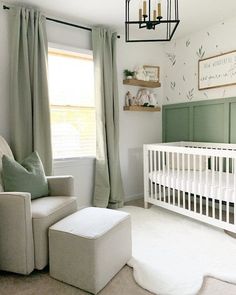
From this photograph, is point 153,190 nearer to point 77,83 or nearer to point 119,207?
point 119,207

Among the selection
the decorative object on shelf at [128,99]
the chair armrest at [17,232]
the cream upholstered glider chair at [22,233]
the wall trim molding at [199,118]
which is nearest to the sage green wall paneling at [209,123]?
the wall trim molding at [199,118]

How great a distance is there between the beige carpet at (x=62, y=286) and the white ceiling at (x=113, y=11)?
2.44 metres

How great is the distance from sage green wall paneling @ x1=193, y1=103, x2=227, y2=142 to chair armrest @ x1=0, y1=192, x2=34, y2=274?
2.41 metres

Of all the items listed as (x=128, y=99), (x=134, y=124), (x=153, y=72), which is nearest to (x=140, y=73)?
(x=153, y=72)

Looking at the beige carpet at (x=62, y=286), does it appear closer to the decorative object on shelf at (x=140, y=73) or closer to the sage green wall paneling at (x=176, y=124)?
the sage green wall paneling at (x=176, y=124)

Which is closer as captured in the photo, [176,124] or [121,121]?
[121,121]

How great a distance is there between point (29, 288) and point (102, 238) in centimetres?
58

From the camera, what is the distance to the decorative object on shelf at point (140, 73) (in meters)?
3.58

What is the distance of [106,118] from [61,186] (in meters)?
1.18

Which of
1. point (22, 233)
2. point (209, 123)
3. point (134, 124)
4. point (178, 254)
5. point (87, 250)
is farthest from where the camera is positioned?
point (134, 124)

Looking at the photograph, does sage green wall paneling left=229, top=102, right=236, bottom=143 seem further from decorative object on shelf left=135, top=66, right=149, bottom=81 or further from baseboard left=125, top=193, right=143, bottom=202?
baseboard left=125, top=193, right=143, bottom=202

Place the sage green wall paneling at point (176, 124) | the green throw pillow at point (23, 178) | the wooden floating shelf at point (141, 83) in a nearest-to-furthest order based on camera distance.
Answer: the green throw pillow at point (23, 178) → the wooden floating shelf at point (141, 83) → the sage green wall paneling at point (176, 124)

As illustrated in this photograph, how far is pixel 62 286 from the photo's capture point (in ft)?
5.72

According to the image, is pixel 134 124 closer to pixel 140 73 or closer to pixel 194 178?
pixel 140 73
